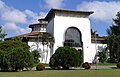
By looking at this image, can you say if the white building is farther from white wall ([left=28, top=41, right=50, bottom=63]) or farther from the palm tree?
the palm tree

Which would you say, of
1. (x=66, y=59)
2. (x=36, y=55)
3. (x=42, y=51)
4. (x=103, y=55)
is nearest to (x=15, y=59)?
(x=66, y=59)

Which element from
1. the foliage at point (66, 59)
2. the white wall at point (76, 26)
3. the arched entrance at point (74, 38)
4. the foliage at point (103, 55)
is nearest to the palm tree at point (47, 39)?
the white wall at point (76, 26)

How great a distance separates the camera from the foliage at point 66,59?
49.7 meters

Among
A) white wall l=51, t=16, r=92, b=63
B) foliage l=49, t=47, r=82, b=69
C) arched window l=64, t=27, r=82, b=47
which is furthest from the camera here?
white wall l=51, t=16, r=92, b=63

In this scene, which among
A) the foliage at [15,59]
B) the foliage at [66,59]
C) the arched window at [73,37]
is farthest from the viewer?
the arched window at [73,37]

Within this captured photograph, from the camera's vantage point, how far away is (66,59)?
163ft

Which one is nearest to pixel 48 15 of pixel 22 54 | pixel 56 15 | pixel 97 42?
pixel 56 15

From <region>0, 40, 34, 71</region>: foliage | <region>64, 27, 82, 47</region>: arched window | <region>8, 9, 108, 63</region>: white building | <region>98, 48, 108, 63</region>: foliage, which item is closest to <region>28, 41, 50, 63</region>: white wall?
<region>8, 9, 108, 63</region>: white building

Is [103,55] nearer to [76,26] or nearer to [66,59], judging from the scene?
[76,26]

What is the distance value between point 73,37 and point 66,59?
25544 millimetres

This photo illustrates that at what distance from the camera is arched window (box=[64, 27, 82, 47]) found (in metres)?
74.9

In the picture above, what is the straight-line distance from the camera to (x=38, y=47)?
7538 centimetres

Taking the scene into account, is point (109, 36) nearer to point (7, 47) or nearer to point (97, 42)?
point (97, 42)

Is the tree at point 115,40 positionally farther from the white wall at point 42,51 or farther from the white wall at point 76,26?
the white wall at point 42,51
